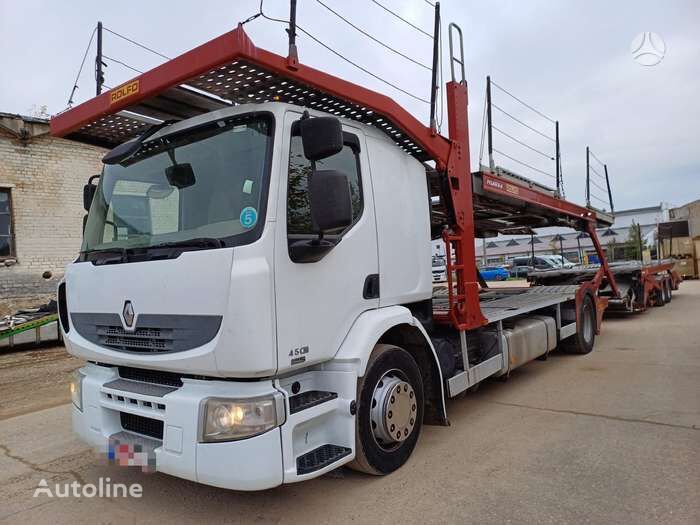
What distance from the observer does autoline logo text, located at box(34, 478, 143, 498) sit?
3457 millimetres

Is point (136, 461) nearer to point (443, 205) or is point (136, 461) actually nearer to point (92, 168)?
point (443, 205)

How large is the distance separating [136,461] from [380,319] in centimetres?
174

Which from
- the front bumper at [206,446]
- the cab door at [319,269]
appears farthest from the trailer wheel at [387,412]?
the front bumper at [206,446]

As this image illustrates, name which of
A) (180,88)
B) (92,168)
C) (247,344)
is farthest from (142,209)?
(92,168)

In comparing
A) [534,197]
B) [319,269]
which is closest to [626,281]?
[534,197]

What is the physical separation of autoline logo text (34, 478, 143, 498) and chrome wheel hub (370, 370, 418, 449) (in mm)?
1726

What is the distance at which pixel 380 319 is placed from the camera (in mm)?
3453

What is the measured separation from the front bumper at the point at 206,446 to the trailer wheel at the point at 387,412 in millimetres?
771

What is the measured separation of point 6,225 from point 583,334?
1255cm

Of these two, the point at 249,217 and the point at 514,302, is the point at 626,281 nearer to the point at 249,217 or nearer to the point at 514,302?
the point at 514,302

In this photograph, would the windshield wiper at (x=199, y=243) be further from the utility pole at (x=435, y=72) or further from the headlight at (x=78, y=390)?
the utility pole at (x=435, y=72)

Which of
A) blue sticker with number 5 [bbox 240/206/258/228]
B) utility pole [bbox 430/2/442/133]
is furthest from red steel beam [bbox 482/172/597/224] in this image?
blue sticker with number 5 [bbox 240/206/258/228]

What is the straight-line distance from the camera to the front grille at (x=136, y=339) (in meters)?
2.87

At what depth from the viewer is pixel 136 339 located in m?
3.01
